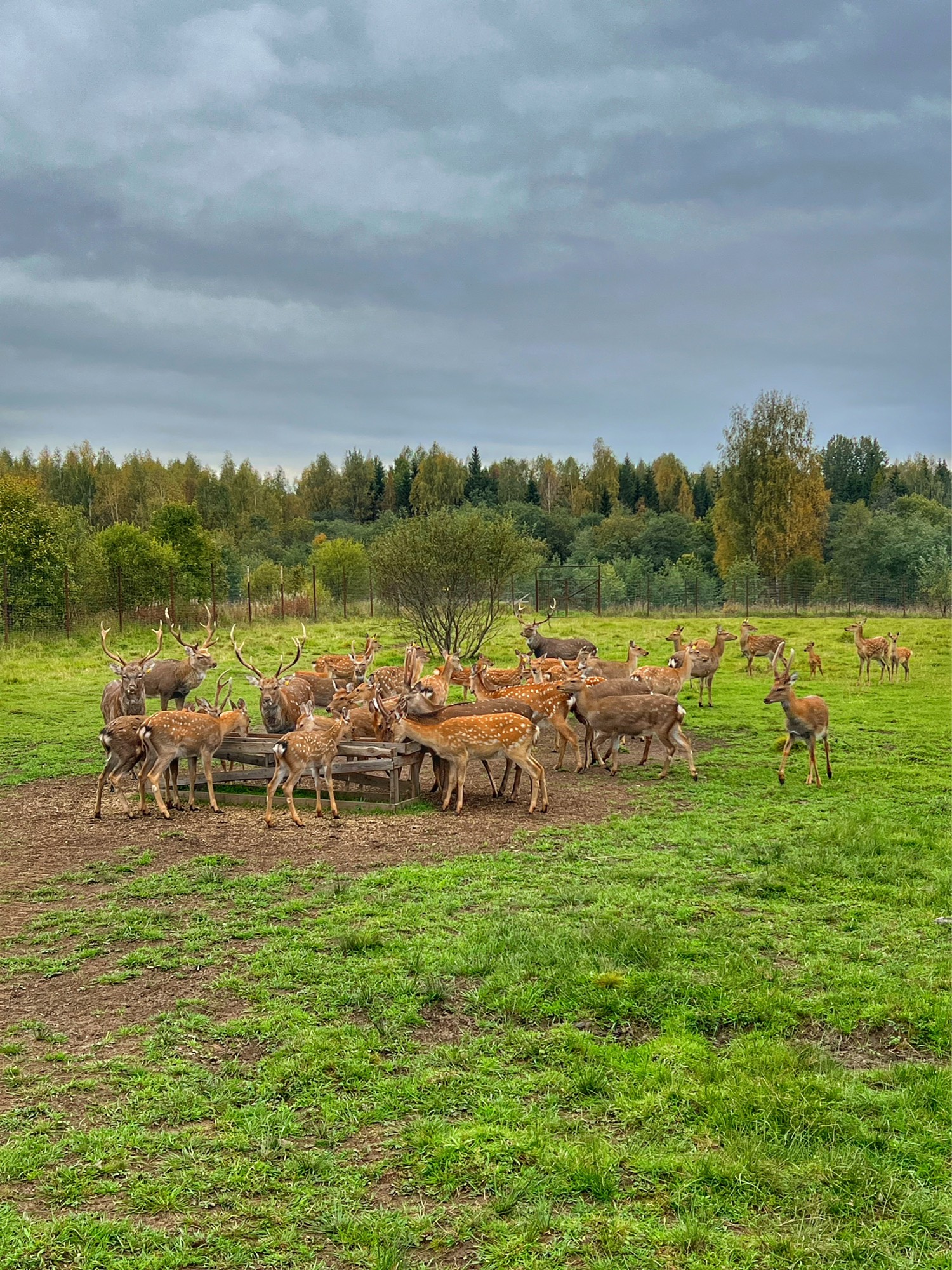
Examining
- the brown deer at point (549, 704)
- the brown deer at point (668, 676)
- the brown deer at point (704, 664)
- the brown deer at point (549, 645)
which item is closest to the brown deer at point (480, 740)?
the brown deer at point (549, 704)

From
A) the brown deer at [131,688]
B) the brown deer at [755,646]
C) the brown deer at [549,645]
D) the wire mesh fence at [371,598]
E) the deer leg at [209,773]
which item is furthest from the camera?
the wire mesh fence at [371,598]

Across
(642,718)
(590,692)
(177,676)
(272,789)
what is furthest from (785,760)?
(177,676)

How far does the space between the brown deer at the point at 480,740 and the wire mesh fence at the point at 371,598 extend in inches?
567

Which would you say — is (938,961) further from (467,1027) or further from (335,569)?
(335,569)

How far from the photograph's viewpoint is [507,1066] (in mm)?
4762

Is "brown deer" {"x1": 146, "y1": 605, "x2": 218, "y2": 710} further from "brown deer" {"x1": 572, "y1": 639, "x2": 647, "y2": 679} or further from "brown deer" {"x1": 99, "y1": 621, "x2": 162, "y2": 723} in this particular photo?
"brown deer" {"x1": 572, "y1": 639, "x2": 647, "y2": 679}

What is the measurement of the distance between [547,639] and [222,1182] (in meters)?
16.3

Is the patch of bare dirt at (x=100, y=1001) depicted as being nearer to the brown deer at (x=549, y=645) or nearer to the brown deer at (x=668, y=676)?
the brown deer at (x=668, y=676)

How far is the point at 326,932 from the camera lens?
6523mm

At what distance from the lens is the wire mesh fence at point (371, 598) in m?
28.6

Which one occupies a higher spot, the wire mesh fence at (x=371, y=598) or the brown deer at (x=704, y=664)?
the wire mesh fence at (x=371, y=598)

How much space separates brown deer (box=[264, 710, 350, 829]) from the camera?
30.9 feet

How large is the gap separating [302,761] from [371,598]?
2468 centimetres

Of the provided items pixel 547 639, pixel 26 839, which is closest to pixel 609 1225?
pixel 26 839
